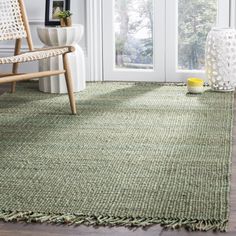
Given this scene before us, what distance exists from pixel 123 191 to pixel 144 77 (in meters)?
2.12

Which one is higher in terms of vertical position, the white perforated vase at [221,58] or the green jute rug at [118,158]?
the white perforated vase at [221,58]

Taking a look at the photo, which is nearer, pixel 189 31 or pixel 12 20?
pixel 12 20

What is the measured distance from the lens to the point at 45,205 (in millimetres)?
2260

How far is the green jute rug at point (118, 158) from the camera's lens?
220 centimetres

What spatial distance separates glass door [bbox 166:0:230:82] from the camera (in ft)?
13.9

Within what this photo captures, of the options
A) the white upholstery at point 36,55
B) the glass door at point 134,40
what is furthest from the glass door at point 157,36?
the white upholstery at point 36,55

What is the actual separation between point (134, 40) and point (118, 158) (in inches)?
70.3

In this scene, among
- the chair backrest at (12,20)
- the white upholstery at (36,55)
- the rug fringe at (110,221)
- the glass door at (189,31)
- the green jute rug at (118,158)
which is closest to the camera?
the rug fringe at (110,221)

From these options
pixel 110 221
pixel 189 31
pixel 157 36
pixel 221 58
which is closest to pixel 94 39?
pixel 157 36

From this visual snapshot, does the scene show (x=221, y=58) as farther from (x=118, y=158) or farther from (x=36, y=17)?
(x=118, y=158)

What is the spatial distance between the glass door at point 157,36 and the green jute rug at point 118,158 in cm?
34

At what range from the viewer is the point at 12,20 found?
3957 mm

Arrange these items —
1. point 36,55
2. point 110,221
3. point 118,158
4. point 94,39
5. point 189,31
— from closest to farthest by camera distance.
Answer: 1. point 110,221
2. point 118,158
3. point 36,55
4. point 189,31
5. point 94,39

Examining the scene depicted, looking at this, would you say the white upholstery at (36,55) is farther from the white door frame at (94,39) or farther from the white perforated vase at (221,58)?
the white perforated vase at (221,58)
